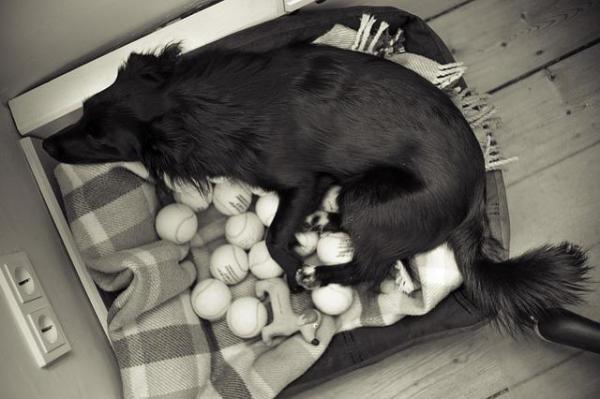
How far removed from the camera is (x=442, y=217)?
4.49 ft

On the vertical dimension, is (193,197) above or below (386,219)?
above

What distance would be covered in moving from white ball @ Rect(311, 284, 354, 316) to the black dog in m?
0.18

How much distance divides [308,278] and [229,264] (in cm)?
21

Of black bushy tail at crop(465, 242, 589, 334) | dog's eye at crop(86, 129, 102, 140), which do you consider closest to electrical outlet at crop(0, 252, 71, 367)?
dog's eye at crop(86, 129, 102, 140)

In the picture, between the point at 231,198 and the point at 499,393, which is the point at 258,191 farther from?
the point at 499,393

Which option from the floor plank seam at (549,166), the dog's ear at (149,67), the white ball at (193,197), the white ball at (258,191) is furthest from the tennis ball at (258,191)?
the floor plank seam at (549,166)

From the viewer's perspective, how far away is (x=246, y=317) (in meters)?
1.50

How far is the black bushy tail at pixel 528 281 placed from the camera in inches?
53.9

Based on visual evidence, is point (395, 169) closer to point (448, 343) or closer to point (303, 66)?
point (303, 66)

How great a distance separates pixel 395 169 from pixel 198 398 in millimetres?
755

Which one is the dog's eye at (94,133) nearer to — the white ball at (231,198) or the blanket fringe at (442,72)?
the white ball at (231,198)

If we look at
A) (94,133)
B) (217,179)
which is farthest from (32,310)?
(217,179)

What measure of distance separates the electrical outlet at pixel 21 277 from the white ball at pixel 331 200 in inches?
28.7

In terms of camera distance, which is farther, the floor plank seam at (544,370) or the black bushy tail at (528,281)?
the floor plank seam at (544,370)
